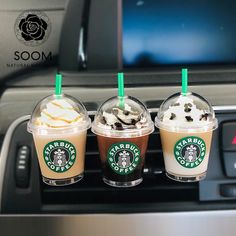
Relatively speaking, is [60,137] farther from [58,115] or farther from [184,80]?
[184,80]

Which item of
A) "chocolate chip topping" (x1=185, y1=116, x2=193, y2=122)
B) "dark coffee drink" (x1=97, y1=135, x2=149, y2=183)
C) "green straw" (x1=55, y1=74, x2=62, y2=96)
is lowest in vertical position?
"dark coffee drink" (x1=97, y1=135, x2=149, y2=183)

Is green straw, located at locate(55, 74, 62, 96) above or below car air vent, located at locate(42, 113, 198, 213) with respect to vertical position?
above

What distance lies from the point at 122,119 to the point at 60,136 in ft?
0.40

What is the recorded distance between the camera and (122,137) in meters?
0.93

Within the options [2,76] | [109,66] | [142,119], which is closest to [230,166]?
[142,119]

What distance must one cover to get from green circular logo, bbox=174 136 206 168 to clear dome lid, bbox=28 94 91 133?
183mm

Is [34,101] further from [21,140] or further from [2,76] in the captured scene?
[2,76]

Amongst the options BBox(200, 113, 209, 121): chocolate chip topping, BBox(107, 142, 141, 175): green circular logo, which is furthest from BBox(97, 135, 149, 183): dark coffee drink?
BBox(200, 113, 209, 121): chocolate chip topping

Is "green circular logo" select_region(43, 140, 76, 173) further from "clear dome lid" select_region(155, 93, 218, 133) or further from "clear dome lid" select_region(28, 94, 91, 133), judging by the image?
"clear dome lid" select_region(155, 93, 218, 133)

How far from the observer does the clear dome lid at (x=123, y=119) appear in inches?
37.0

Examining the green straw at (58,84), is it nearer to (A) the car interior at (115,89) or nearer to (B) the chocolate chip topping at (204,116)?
(A) the car interior at (115,89)

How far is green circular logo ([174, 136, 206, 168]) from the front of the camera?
3.06ft

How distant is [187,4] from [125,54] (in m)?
0.20

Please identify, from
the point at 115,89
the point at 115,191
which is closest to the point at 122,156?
the point at 115,191
